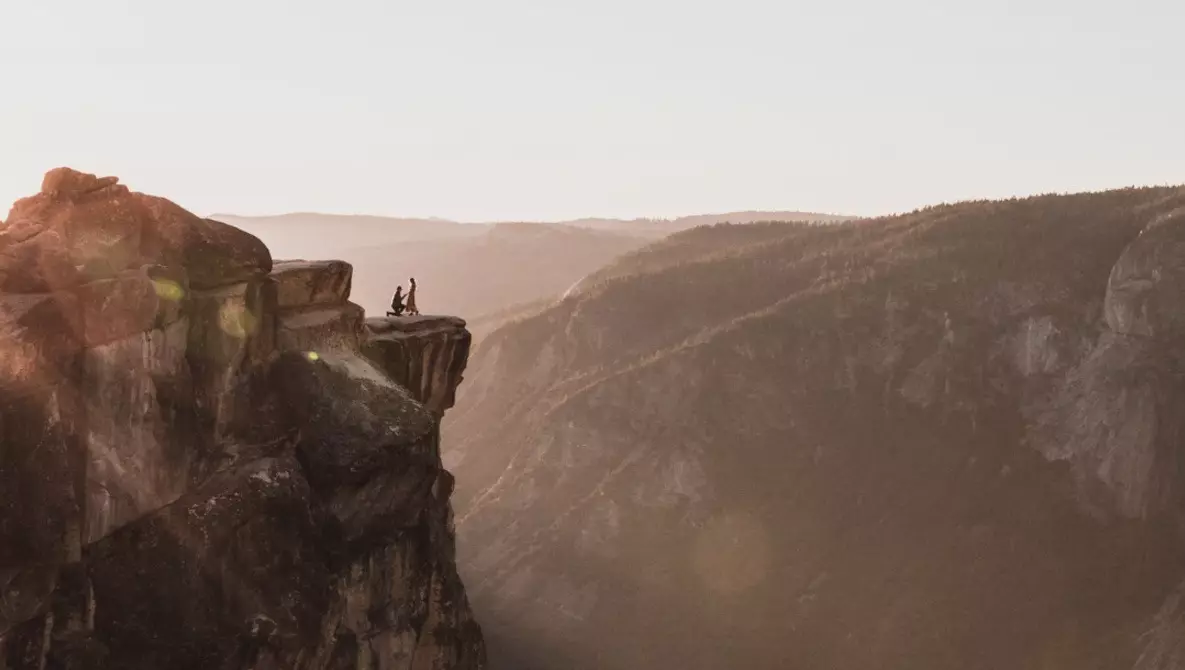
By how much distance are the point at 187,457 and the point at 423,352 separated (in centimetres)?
1099

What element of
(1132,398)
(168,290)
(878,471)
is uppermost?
(168,290)

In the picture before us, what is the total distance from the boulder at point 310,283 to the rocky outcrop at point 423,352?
7.57 ft

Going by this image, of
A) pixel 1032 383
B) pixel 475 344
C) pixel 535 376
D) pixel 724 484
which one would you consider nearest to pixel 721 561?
pixel 724 484

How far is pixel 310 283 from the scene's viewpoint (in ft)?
106

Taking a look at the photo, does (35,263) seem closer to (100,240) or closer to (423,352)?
(100,240)

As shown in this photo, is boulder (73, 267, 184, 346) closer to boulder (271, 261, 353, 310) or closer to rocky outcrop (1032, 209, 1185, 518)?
boulder (271, 261, 353, 310)

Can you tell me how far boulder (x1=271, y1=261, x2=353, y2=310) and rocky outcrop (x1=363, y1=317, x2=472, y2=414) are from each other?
231 cm

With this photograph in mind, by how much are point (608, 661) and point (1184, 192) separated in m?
77.0

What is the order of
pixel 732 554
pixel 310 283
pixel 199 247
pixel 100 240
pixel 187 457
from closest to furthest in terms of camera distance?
1. pixel 100 240
2. pixel 187 457
3. pixel 199 247
4. pixel 310 283
5. pixel 732 554

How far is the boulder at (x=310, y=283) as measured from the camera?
31.4 metres

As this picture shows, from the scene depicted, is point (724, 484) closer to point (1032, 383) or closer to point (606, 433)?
point (606, 433)

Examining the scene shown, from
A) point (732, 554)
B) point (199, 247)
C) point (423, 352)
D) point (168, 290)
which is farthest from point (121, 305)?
point (732, 554)

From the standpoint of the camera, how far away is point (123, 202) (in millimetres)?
27656

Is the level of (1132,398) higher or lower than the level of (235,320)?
lower
